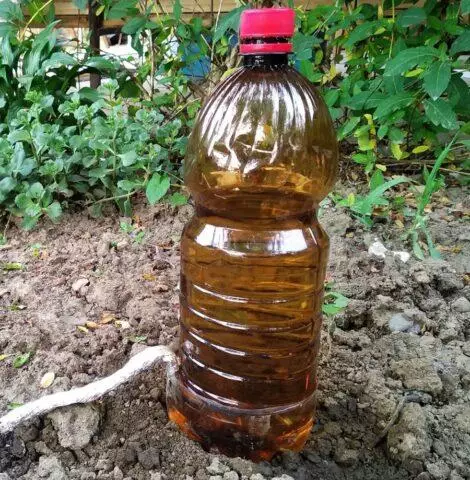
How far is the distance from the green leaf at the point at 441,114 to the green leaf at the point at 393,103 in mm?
82

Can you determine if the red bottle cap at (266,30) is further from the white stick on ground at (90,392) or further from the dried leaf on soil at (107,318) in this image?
the dried leaf on soil at (107,318)

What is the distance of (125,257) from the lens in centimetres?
198

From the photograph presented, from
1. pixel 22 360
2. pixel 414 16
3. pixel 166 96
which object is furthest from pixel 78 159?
pixel 414 16

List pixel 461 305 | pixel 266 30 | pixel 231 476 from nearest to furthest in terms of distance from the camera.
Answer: pixel 266 30 < pixel 231 476 < pixel 461 305

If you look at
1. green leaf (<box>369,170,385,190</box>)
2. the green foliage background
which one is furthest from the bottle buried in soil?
green leaf (<box>369,170,385,190</box>)

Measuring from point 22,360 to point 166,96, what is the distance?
5.14 ft

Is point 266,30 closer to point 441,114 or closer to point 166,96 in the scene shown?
point 441,114

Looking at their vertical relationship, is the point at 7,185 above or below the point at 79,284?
above

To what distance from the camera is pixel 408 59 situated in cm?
203

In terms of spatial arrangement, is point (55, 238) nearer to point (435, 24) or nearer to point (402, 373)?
point (402, 373)

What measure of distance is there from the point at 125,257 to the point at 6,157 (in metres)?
0.62

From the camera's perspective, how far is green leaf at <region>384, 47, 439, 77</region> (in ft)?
6.64

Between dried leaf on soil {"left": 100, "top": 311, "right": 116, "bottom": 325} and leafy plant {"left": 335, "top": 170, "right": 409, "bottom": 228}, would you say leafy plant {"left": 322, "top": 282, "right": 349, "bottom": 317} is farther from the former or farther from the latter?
dried leaf on soil {"left": 100, "top": 311, "right": 116, "bottom": 325}

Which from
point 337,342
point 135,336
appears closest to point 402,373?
point 337,342
